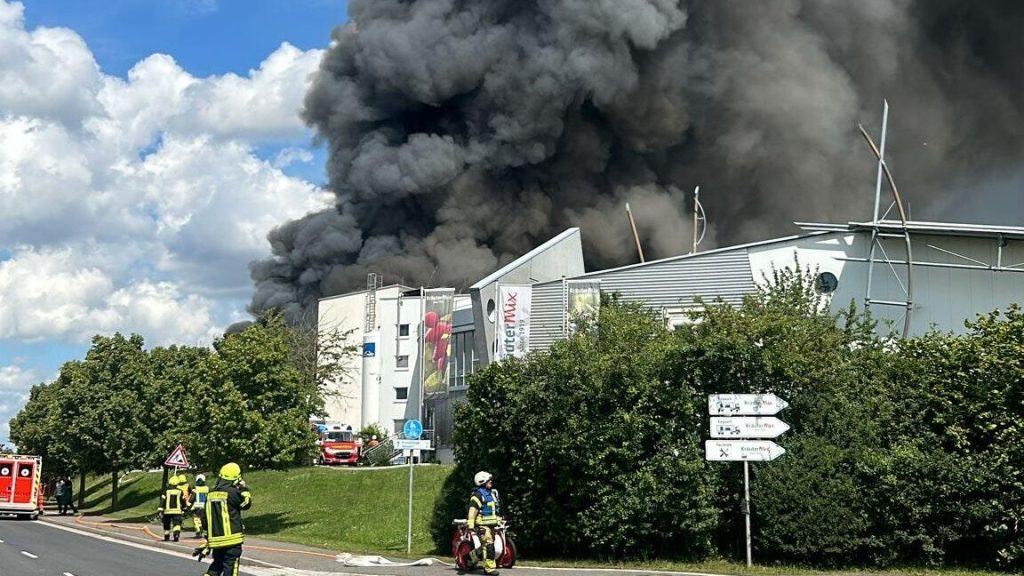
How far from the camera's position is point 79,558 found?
2083 cm

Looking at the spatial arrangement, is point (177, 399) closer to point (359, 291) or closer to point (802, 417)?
point (359, 291)

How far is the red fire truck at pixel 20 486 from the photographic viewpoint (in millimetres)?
41438

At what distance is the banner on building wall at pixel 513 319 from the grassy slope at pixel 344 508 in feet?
26.1

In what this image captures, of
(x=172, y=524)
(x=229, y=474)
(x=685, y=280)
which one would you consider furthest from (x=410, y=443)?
(x=685, y=280)

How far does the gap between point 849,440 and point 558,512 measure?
5337 millimetres

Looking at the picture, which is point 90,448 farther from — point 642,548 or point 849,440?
point 849,440

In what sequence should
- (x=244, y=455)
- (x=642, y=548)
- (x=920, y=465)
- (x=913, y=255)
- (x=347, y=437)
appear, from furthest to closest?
(x=347, y=437)
(x=913, y=255)
(x=244, y=455)
(x=642, y=548)
(x=920, y=465)

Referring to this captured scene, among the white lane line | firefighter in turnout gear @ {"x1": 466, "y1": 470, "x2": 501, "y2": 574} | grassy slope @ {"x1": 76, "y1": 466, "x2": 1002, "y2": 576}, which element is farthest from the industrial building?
firefighter in turnout gear @ {"x1": 466, "y1": 470, "x2": 501, "y2": 574}

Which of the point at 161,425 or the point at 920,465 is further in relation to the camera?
the point at 161,425

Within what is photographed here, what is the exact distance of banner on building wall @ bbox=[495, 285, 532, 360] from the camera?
41375mm

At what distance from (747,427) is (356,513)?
16.5 meters

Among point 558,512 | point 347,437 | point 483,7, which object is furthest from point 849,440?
point 483,7

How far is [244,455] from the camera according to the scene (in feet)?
96.6

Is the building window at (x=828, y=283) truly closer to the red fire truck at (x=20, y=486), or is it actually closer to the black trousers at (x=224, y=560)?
the black trousers at (x=224, y=560)
